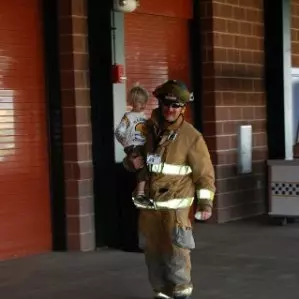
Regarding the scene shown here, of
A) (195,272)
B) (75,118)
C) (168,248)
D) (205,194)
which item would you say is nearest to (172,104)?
(205,194)

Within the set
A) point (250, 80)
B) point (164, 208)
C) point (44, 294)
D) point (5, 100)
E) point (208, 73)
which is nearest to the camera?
point (164, 208)

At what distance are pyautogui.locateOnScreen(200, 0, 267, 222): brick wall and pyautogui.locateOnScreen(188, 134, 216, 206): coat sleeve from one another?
472 centimetres

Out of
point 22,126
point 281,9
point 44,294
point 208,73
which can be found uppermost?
point 281,9

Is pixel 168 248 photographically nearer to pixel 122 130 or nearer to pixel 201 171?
pixel 201 171

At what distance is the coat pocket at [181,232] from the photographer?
632cm

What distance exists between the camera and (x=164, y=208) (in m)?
6.38

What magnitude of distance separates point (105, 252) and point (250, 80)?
4082 millimetres

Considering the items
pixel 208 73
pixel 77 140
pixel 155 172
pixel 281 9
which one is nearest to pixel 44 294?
pixel 155 172

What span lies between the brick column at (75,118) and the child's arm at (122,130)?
1.98 feet

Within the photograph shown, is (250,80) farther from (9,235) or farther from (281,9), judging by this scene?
(9,235)

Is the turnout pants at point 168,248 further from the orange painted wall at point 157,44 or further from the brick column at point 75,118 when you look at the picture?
the orange painted wall at point 157,44

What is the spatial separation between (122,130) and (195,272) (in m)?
1.75

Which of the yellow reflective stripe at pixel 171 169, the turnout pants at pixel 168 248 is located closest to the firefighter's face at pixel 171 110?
the yellow reflective stripe at pixel 171 169

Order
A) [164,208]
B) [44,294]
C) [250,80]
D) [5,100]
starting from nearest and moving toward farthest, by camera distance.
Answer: [164,208]
[44,294]
[5,100]
[250,80]
